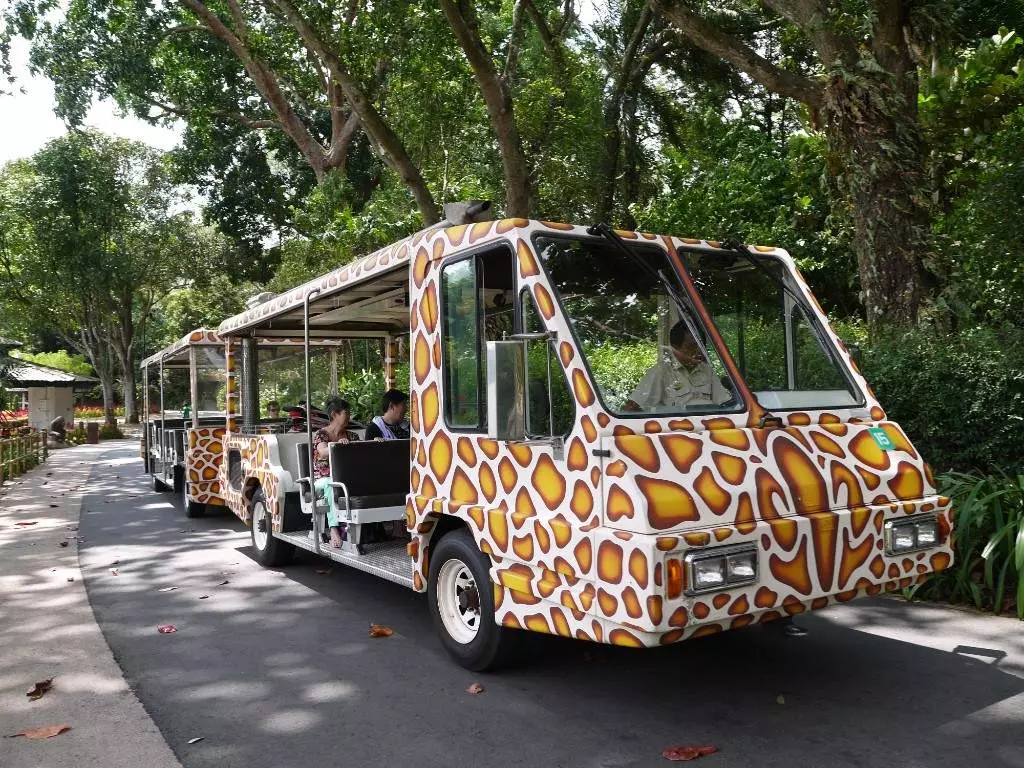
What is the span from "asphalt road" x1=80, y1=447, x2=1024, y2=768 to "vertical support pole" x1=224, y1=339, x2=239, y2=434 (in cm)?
396

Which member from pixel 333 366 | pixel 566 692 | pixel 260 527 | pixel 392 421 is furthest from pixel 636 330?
pixel 333 366

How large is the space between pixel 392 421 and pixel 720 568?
4.18m

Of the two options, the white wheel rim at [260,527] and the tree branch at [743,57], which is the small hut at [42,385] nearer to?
the white wheel rim at [260,527]

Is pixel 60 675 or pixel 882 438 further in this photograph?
pixel 60 675

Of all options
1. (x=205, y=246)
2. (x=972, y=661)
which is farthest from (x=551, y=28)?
(x=205, y=246)

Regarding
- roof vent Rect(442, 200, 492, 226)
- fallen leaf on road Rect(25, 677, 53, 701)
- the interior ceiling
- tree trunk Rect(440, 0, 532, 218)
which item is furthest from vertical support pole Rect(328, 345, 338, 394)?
fallen leaf on road Rect(25, 677, 53, 701)

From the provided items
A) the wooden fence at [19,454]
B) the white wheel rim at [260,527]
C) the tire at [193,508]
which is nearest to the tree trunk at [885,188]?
the white wheel rim at [260,527]

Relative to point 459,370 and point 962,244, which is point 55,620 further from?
point 962,244

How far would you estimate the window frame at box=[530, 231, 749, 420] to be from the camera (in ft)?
14.0

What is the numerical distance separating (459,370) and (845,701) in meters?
2.72

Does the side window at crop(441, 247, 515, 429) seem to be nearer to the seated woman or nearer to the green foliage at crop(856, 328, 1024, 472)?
the seated woman

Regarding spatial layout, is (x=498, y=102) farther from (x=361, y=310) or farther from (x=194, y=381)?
(x=194, y=381)

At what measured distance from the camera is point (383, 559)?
6363mm

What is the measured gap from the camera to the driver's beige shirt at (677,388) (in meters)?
4.50
